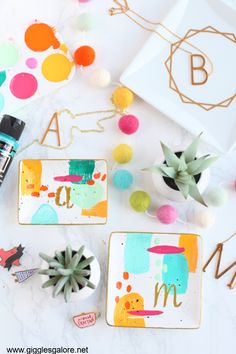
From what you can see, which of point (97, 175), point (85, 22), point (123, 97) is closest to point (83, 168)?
point (97, 175)

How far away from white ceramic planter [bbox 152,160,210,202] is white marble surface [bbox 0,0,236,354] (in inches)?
1.8

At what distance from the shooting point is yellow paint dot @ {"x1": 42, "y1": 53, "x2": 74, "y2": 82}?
773 millimetres

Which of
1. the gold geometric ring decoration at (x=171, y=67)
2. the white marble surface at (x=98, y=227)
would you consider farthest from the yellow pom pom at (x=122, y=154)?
the gold geometric ring decoration at (x=171, y=67)

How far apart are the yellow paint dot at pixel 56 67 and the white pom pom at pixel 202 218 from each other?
0.30 metres

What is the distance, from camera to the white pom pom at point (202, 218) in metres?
0.74

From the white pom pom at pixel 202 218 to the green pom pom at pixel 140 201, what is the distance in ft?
0.24

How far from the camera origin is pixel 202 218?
0.74 metres

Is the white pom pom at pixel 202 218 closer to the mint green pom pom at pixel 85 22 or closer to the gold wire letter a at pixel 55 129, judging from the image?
the gold wire letter a at pixel 55 129

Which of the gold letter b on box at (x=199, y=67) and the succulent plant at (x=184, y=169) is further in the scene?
the gold letter b on box at (x=199, y=67)

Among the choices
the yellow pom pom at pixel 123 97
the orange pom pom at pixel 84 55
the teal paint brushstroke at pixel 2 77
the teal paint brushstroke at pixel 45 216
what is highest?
the orange pom pom at pixel 84 55

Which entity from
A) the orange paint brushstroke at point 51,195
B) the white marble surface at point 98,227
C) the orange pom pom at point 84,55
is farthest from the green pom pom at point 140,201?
the orange pom pom at point 84,55

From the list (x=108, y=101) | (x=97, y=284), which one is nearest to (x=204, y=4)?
(x=108, y=101)

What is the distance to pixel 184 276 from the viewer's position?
0.73 meters

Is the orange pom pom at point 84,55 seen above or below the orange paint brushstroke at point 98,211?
above
